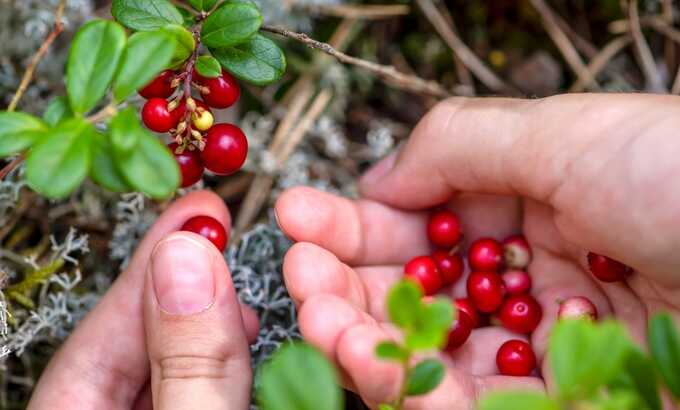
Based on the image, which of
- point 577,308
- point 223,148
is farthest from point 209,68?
point 577,308

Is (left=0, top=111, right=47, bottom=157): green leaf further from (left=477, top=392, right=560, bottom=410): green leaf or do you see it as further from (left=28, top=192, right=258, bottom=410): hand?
(left=477, top=392, right=560, bottom=410): green leaf

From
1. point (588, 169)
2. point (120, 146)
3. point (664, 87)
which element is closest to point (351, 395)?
point (588, 169)

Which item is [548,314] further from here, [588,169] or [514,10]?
[514,10]

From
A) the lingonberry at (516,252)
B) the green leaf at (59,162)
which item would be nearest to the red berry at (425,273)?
the lingonberry at (516,252)

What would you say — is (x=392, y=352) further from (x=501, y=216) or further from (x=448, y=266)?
(x=501, y=216)

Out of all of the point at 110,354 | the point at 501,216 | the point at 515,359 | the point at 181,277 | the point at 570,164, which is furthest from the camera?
the point at 501,216

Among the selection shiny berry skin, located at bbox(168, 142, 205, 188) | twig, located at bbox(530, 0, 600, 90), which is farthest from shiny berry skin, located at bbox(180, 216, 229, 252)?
twig, located at bbox(530, 0, 600, 90)
